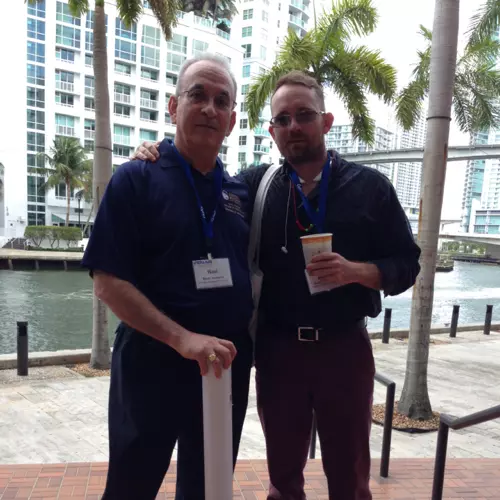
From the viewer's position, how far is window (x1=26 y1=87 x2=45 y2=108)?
4875 centimetres

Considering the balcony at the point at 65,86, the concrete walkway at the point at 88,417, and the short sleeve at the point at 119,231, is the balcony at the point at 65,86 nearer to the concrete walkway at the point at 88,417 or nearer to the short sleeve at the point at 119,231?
the concrete walkway at the point at 88,417

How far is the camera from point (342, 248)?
2.12 meters

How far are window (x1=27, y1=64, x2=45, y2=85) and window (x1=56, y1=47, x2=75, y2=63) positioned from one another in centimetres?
220

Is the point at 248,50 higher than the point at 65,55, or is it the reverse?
the point at 248,50

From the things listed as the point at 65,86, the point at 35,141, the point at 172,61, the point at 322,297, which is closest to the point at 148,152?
the point at 322,297

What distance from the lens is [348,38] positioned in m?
10.3

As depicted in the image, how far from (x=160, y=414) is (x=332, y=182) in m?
1.28

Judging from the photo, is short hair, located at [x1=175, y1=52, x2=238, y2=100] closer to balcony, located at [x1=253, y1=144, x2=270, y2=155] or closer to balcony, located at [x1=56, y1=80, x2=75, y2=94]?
balcony, located at [x1=56, y1=80, x2=75, y2=94]

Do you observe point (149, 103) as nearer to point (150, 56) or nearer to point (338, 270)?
point (150, 56)

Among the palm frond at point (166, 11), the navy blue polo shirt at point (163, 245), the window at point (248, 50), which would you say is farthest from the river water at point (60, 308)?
the window at point (248, 50)

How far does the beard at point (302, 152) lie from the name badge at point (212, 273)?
2.26 feet

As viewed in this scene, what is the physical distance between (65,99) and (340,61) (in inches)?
1853

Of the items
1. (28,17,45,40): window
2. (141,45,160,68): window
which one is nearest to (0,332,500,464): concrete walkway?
(28,17,45,40): window

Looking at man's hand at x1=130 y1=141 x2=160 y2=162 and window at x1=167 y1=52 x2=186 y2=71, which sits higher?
window at x1=167 y1=52 x2=186 y2=71
